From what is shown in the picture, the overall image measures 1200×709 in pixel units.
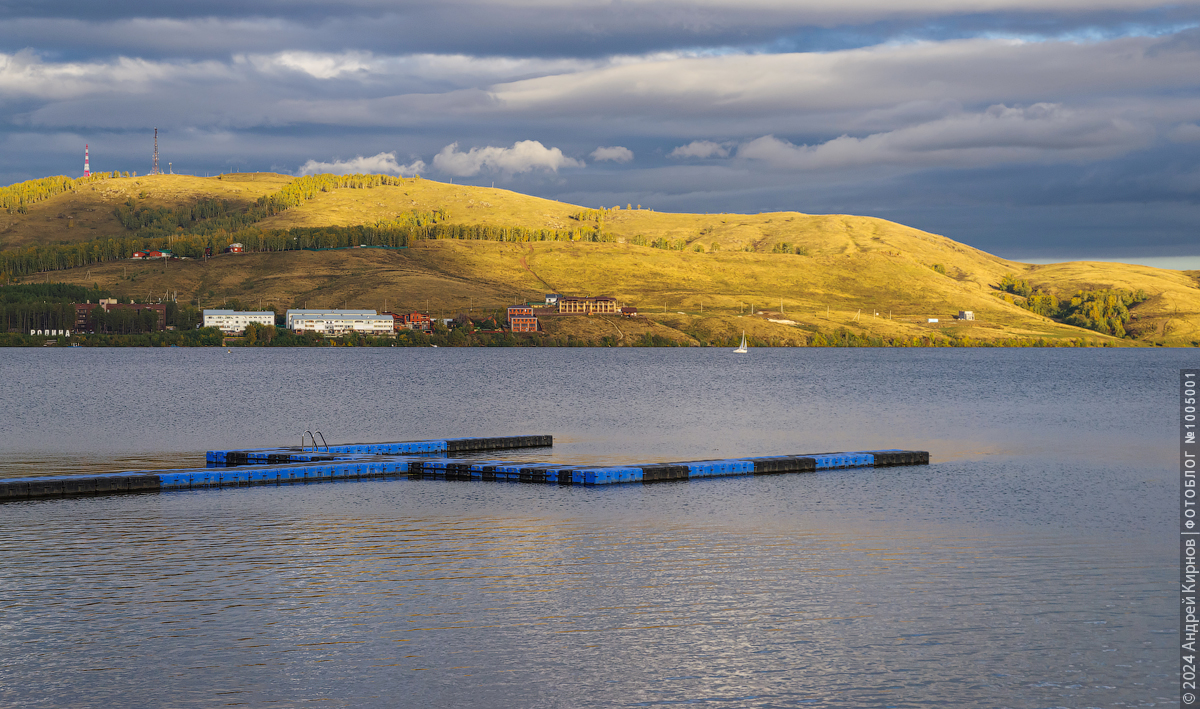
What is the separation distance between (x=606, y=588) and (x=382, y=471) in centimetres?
2498

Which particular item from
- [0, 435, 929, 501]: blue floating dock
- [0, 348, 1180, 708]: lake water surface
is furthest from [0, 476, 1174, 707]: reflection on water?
[0, 435, 929, 501]: blue floating dock

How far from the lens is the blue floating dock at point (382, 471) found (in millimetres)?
39531

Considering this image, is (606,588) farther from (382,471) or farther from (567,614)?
(382,471)

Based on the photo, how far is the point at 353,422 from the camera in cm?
7656

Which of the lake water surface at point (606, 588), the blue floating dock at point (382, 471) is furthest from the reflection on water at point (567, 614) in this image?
the blue floating dock at point (382, 471)

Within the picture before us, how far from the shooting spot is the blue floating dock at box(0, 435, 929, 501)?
130 feet

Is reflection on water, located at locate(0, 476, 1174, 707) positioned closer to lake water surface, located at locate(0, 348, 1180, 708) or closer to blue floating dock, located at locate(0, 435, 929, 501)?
lake water surface, located at locate(0, 348, 1180, 708)

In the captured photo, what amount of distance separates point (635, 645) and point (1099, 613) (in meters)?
9.93

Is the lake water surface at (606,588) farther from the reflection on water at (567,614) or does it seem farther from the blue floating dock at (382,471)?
the blue floating dock at (382,471)

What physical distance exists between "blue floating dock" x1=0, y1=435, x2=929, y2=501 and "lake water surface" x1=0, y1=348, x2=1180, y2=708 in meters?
1.50

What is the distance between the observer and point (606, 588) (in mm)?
23906

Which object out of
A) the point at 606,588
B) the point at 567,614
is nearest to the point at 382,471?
the point at 606,588

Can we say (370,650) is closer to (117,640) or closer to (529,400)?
(117,640)

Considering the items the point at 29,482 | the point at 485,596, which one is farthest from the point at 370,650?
the point at 29,482
